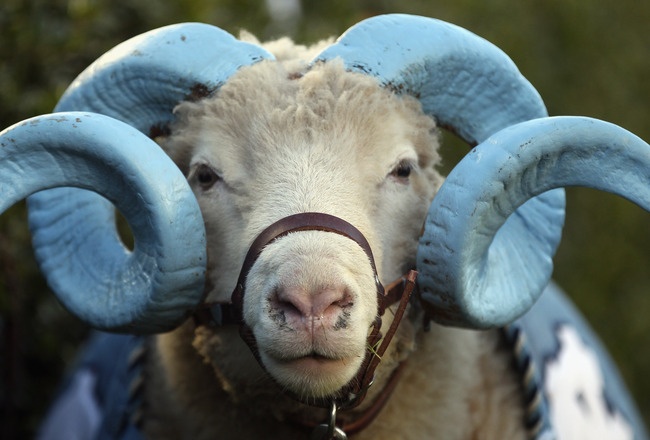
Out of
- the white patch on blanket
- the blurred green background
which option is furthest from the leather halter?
the blurred green background

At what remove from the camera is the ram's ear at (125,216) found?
2555 millimetres

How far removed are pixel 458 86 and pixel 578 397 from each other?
4.67 feet

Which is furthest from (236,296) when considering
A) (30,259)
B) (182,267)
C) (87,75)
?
(30,259)

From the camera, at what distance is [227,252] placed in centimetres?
274

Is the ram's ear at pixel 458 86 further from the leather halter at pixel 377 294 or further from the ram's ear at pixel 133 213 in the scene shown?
the ram's ear at pixel 133 213

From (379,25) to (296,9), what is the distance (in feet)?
13.0

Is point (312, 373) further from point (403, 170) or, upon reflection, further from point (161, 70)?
point (161, 70)

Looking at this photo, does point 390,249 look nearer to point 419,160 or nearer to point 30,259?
point 419,160

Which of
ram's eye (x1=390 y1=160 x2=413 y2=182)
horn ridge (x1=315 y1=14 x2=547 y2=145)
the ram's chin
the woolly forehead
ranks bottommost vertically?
the ram's chin

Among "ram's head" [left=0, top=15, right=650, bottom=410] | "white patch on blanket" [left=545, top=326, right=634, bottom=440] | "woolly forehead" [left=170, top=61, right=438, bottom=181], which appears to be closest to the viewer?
"ram's head" [left=0, top=15, right=650, bottom=410]

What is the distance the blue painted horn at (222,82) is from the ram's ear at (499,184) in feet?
0.35

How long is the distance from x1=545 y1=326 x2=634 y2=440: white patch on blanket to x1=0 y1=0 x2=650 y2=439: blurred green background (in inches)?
82.7

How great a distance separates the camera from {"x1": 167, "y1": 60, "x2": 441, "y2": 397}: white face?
237cm

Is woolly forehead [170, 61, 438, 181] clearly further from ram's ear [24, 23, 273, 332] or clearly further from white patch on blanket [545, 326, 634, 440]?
white patch on blanket [545, 326, 634, 440]
